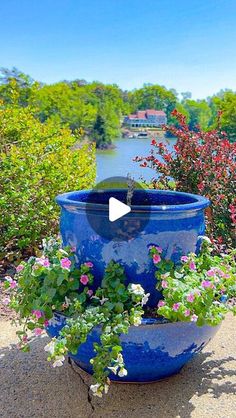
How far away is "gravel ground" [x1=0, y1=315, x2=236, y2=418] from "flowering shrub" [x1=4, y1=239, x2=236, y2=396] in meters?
0.23

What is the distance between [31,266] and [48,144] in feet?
9.02

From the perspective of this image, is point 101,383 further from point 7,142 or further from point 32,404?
point 7,142

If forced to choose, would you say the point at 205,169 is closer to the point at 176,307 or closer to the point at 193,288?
the point at 193,288

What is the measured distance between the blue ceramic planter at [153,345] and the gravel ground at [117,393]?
10cm

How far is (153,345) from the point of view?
1811 mm

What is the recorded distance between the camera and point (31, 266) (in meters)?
1.98

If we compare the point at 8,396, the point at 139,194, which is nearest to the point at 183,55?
the point at 139,194

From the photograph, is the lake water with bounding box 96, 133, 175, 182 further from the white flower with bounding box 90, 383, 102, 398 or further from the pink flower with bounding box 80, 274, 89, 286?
the white flower with bounding box 90, 383, 102, 398

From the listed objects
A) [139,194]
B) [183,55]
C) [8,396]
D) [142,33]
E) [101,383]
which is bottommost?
[8,396]

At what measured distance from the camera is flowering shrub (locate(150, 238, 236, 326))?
1.72 meters

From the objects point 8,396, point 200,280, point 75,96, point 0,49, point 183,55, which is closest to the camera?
point 200,280

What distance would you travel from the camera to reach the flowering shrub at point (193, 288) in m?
1.72

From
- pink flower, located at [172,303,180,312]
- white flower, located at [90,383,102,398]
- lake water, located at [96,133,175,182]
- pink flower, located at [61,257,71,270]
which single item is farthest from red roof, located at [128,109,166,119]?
white flower, located at [90,383,102,398]

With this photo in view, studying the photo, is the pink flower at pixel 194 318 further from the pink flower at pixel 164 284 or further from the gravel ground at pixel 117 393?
the gravel ground at pixel 117 393
